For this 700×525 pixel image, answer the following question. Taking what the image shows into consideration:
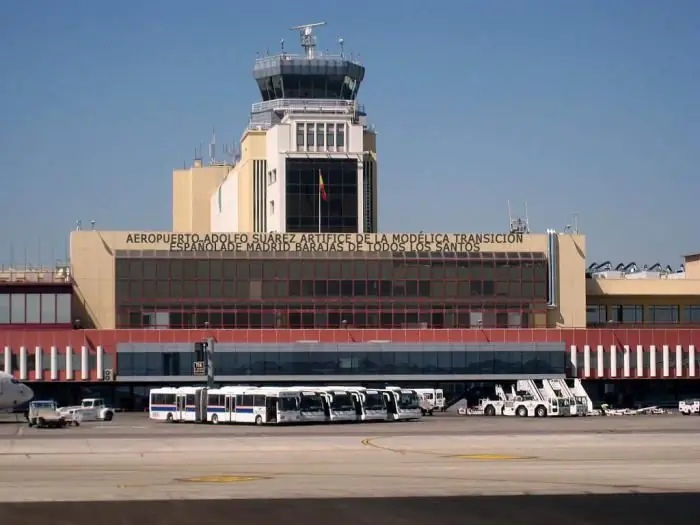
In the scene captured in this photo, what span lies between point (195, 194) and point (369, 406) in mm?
96473

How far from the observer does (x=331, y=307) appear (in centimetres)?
14250

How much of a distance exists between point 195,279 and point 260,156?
78.4ft

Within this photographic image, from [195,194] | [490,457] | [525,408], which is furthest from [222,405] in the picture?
[195,194]

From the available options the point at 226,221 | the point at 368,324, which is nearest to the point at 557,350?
the point at 368,324

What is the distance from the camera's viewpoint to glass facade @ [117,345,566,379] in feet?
445

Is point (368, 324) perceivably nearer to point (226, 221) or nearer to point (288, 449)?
point (226, 221)

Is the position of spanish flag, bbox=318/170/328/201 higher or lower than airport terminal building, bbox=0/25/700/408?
higher

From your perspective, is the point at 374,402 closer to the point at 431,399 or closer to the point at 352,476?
the point at 431,399

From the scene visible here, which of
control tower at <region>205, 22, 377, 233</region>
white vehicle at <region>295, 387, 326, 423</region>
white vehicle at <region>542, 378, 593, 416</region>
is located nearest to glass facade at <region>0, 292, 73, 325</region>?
control tower at <region>205, 22, 377, 233</region>

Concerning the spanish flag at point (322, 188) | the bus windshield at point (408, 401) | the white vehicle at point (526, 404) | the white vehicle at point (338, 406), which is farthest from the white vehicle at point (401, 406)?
the spanish flag at point (322, 188)

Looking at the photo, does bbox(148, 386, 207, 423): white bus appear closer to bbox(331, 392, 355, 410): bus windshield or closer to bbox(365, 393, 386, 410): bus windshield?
bbox(331, 392, 355, 410): bus windshield

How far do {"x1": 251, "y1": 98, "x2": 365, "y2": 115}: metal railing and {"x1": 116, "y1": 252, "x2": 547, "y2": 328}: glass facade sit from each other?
72.4 ft

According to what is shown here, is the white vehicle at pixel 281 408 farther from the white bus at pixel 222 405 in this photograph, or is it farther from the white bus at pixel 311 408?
the white bus at pixel 222 405

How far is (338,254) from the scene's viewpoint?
14325 cm
